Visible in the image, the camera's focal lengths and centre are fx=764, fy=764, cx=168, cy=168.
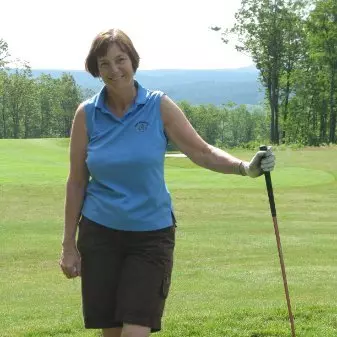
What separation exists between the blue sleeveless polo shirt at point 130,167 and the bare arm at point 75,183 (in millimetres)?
83

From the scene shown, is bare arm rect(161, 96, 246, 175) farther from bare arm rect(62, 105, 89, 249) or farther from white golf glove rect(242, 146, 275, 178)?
bare arm rect(62, 105, 89, 249)

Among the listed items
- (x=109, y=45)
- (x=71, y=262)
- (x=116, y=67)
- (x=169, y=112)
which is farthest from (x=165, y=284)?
(x=109, y=45)

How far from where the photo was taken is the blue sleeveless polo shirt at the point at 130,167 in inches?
138

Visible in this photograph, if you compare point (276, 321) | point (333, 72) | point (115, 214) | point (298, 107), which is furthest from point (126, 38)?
point (298, 107)

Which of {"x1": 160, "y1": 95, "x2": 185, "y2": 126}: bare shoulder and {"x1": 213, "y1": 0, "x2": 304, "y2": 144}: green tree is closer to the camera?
{"x1": 160, "y1": 95, "x2": 185, "y2": 126}: bare shoulder

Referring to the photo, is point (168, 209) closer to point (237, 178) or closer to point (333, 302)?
point (333, 302)

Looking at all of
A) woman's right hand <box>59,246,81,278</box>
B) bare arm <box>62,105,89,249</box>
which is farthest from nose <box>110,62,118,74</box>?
woman's right hand <box>59,246,81,278</box>

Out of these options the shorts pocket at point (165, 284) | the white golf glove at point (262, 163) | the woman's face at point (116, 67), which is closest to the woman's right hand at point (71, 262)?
the shorts pocket at point (165, 284)

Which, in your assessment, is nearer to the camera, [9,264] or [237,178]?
[9,264]

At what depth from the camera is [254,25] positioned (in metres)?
57.2

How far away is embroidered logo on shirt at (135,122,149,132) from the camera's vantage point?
11.7 ft

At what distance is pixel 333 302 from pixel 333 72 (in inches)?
2037

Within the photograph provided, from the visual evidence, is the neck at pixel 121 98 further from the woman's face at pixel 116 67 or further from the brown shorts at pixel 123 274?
the brown shorts at pixel 123 274

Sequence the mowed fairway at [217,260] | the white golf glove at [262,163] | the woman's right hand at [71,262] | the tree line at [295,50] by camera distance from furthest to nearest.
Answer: the tree line at [295,50] → the mowed fairway at [217,260] → the woman's right hand at [71,262] → the white golf glove at [262,163]
